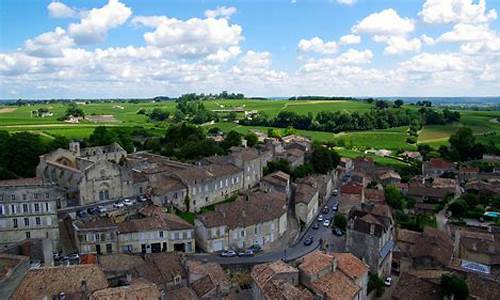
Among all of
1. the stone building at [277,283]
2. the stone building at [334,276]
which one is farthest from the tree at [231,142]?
the stone building at [277,283]

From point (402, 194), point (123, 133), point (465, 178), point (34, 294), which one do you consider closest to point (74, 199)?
point (34, 294)

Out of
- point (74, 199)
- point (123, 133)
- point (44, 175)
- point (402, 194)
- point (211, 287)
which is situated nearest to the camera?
point (211, 287)

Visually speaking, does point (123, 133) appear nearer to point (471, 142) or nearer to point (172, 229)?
point (172, 229)

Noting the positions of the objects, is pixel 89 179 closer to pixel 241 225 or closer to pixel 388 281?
pixel 241 225

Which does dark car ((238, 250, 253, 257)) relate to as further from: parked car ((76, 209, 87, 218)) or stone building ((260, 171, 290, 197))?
parked car ((76, 209, 87, 218))

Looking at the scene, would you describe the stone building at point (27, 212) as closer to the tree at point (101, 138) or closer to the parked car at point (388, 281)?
the parked car at point (388, 281)

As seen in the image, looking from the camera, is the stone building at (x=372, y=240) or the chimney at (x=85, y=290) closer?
the chimney at (x=85, y=290)

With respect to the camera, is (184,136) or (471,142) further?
(471,142)

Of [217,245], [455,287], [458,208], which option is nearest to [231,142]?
[217,245]
